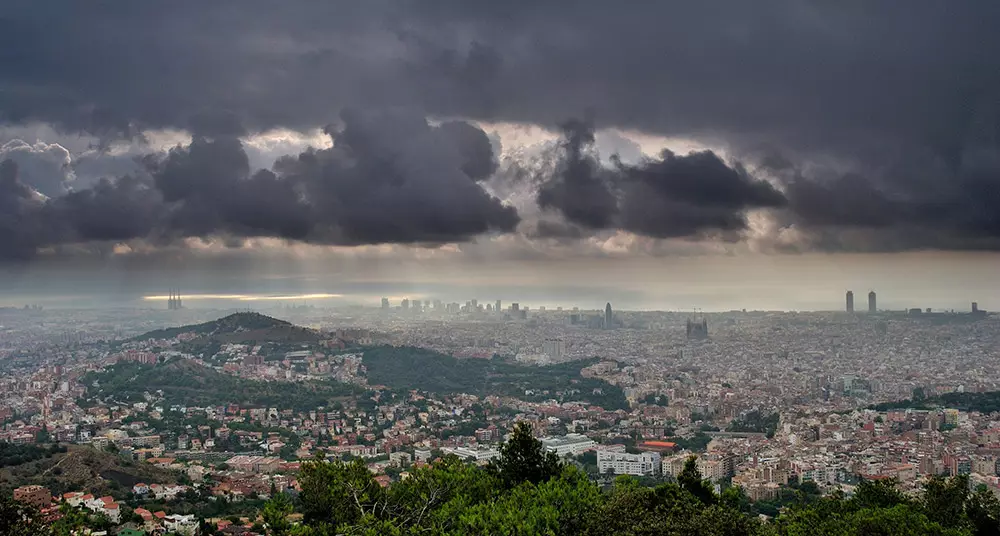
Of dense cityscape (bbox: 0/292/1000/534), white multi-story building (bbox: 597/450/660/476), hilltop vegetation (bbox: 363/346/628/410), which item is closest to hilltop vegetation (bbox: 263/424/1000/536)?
dense cityscape (bbox: 0/292/1000/534)

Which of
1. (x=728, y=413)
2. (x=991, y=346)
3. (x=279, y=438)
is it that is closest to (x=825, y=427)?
(x=728, y=413)

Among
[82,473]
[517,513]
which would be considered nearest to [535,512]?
[517,513]

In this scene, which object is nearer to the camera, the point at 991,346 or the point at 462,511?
the point at 462,511

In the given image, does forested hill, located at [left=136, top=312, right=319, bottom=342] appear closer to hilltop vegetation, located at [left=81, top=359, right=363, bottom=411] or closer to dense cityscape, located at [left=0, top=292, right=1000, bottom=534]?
dense cityscape, located at [left=0, top=292, right=1000, bottom=534]

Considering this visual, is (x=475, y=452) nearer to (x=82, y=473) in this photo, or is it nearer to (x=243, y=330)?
(x=82, y=473)

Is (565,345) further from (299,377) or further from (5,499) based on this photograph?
(5,499)

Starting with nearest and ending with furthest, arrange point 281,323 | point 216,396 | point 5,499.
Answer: point 5,499 < point 216,396 < point 281,323
